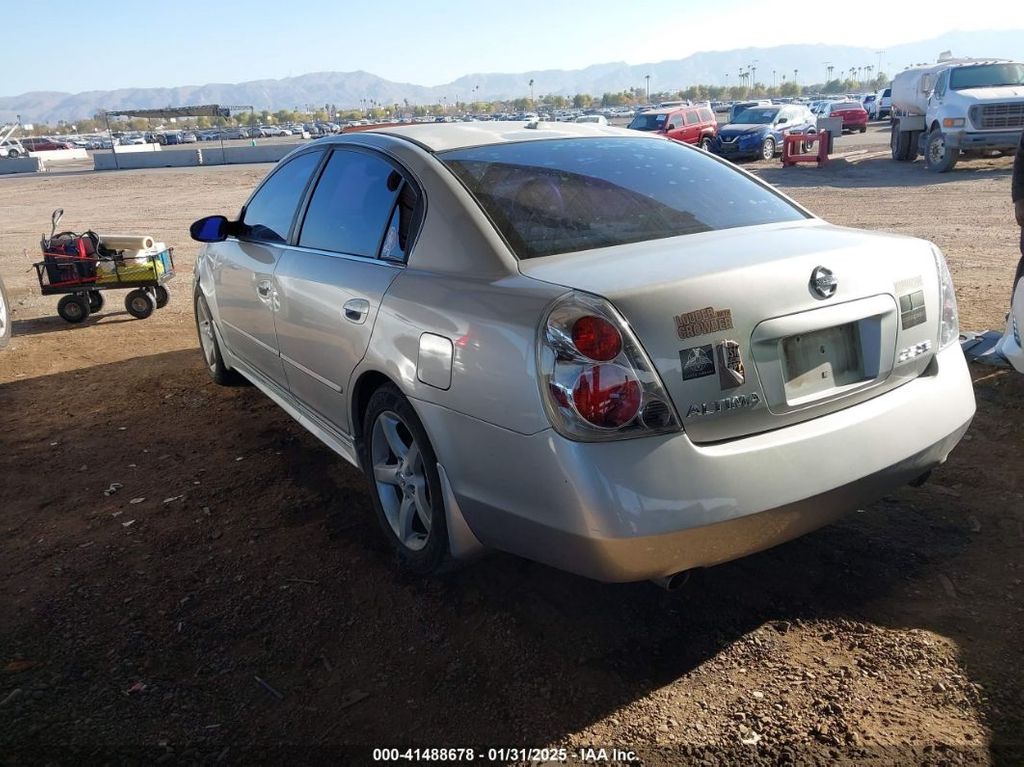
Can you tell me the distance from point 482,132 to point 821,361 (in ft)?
6.29

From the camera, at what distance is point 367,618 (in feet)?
10.1

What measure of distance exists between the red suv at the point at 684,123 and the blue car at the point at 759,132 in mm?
714

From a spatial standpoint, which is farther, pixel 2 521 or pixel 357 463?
pixel 2 521

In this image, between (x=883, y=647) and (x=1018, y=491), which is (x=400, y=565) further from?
(x=1018, y=491)

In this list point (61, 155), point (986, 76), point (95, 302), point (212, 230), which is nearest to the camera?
point (212, 230)

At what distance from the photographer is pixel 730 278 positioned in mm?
2521

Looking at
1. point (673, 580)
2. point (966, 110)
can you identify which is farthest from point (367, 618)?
point (966, 110)

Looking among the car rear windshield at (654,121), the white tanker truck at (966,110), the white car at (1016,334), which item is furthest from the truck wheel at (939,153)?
the white car at (1016,334)

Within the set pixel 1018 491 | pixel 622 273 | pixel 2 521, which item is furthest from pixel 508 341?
pixel 2 521

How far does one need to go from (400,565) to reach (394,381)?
0.81 m

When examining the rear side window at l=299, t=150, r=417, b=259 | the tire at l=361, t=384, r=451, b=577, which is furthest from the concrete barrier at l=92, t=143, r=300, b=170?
the tire at l=361, t=384, r=451, b=577

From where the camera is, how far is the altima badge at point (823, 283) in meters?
2.60

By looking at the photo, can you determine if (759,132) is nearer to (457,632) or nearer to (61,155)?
(457,632)

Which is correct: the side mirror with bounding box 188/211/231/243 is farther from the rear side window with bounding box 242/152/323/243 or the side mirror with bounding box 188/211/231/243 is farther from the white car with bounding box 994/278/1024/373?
the white car with bounding box 994/278/1024/373
